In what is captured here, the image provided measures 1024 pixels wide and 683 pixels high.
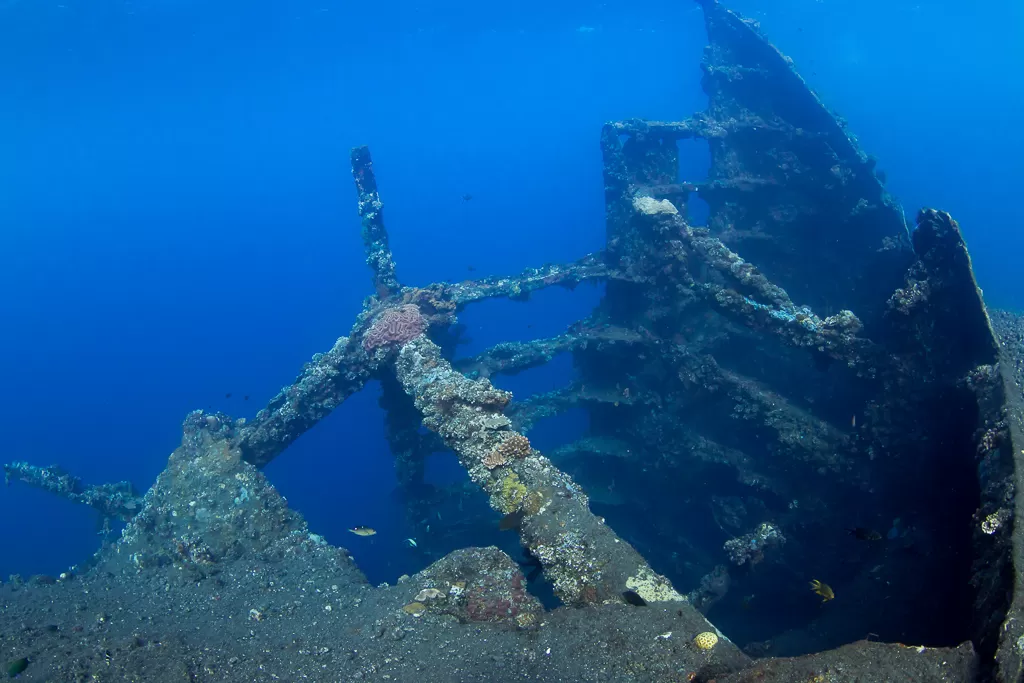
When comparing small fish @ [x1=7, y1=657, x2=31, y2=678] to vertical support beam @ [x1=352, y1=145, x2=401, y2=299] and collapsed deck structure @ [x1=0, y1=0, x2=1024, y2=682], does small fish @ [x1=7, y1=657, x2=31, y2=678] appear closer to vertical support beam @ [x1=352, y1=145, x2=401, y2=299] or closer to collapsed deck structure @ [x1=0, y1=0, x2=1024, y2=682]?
collapsed deck structure @ [x1=0, y1=0, x2=1024, y2=682]

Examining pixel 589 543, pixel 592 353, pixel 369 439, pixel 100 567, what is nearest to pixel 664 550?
pixel 592 353

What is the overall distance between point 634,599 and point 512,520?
1.55 metres

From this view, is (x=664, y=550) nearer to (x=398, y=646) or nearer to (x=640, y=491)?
(x=640, y=491)

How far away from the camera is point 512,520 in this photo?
5707mm

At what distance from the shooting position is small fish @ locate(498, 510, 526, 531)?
565 centimetres

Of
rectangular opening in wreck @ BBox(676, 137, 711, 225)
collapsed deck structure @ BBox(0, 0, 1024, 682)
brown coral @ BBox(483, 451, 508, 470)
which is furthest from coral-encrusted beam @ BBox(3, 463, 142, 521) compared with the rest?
rectangular opening in wreck @ BBox(676, 137, 711, 225)

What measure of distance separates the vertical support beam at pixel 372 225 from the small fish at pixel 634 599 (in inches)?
367

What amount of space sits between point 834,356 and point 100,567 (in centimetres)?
1229

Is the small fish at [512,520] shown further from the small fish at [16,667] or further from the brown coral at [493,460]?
the small fish at [16,667]

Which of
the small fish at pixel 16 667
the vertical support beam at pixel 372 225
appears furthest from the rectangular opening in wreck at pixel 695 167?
the small fish at pixel 16 667

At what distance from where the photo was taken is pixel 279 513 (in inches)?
339

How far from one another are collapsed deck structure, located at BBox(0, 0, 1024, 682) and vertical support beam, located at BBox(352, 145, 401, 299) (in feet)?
0.26

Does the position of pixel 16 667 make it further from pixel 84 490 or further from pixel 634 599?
pixel 84 490

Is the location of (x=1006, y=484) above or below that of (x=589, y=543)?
below
